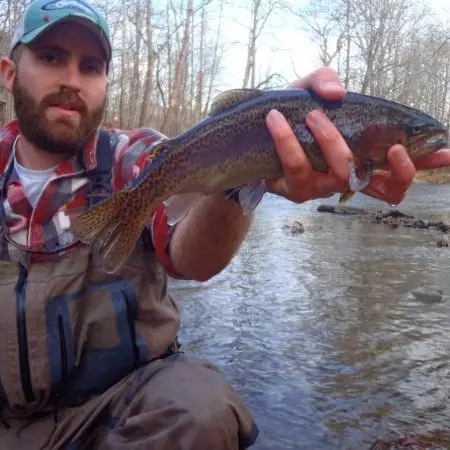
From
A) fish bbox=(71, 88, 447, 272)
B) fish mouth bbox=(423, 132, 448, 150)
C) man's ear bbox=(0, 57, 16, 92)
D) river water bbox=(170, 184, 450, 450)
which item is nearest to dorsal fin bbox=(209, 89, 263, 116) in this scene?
fish bbox=(71, 88, 447, 272)

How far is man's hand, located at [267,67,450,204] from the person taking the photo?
206cm

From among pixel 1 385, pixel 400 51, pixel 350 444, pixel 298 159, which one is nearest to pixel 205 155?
pixel 298 159

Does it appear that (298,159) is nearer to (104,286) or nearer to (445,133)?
(445,133)

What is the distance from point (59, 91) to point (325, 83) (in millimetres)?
1308

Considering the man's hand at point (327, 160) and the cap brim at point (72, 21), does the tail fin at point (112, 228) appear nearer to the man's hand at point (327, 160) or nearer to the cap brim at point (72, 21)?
the man's hand at point (327, 160)

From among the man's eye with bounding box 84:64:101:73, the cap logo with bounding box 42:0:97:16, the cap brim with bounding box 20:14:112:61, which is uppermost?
the cap logo with bounding box 42:0:97:16

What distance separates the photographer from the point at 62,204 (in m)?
2.66

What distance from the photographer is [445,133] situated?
91.0 inches

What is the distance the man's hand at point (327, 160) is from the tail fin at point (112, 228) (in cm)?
58

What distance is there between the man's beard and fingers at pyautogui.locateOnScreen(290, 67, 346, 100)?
1.09m

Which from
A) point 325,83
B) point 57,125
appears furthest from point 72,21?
point 325,83

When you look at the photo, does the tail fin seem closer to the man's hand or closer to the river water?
the man's hand

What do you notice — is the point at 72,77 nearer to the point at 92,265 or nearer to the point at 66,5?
the point at 66,5

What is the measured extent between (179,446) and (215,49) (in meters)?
49.0
